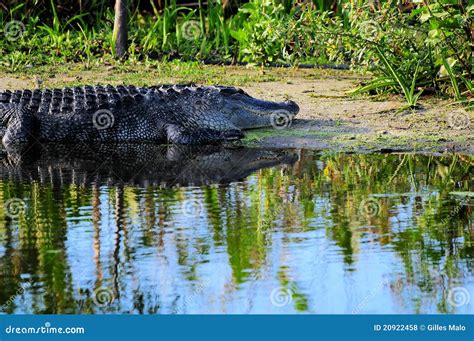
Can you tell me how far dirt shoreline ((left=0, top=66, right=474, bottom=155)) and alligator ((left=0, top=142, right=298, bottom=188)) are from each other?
2.15ft

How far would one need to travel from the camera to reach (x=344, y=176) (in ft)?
27.7

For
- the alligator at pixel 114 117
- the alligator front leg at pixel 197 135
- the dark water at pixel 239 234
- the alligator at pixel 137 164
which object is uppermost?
the alligator at pixel 114 117

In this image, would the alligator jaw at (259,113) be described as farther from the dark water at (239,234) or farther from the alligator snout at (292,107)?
the dark water at (239,234)

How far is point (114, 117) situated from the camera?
34.2ft

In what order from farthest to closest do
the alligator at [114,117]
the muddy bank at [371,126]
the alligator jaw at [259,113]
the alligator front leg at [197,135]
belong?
the alligator jaw at [259,113] → the alligator at [114,117] → the alligator front leg at [197,135] → the muddy bank at [371,126]

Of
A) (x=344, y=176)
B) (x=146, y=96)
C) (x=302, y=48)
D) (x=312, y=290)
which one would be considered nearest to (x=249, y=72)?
(x=302, y=48)

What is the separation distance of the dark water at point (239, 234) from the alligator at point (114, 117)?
3.18 feet

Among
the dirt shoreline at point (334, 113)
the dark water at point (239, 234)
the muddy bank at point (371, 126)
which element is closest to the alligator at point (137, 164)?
the dark water at point (239, 234)

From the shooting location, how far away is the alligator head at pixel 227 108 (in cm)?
1051

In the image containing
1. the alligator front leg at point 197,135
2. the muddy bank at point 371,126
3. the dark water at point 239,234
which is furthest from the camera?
the alligator front leg at point 197,135

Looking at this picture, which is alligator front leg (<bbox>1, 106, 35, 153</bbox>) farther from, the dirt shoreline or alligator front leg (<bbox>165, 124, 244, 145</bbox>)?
the dirt shoreline

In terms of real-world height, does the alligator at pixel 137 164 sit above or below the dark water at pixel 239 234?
above

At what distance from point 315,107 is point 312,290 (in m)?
6.24
